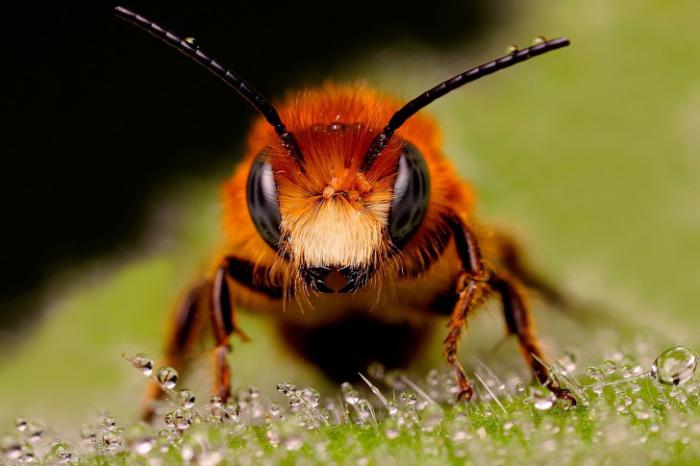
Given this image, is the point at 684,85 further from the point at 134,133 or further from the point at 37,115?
the point at 37,115

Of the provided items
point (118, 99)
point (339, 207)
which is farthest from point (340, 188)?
point (118, 99)

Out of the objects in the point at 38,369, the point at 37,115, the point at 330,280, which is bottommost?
the point at 38,369

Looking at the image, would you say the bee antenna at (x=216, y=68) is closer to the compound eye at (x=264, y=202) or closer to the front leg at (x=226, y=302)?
the compound eye at (x=264, y=202)

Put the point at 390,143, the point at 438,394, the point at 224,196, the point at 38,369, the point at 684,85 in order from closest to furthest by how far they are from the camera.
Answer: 1. the point at 438,394
2. the point at 390,143
3. the point at 224,196
4. the point at 38,369
5. the point at 684,85

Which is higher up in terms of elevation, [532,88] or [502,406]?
[532,88]

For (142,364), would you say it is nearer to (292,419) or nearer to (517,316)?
(292,419)

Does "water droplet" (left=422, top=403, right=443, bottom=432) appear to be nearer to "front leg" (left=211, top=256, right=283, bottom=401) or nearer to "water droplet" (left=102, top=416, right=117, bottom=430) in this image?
"water droplet" (left=102, top=416, right=117, bottom=430)

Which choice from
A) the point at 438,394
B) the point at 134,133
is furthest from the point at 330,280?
the point at 134,133
